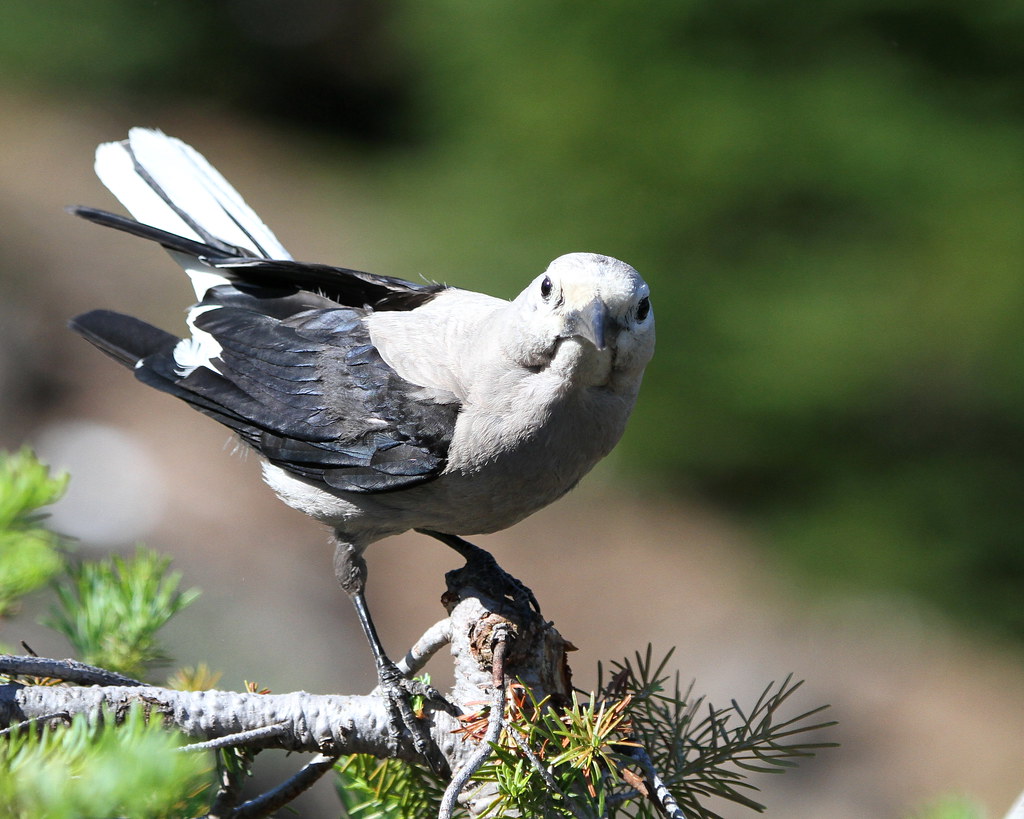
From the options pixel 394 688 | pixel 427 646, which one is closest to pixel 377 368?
pixel 427 646

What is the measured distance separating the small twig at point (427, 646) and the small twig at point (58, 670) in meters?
0.52

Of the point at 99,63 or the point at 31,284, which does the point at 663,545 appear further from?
the point at 99,63

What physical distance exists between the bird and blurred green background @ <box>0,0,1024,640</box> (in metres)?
2.81

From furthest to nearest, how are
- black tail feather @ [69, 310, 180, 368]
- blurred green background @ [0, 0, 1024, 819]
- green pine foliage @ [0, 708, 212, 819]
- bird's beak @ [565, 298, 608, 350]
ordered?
blurred green background @ [0, 0, 1024, 819]
black tail feather @ [69, 310, 180, 368]
bird's beak @ [565, 298, 608, 350]
green pine foliage @ [0, 708, 212, 819]

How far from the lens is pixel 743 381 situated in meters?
5.27

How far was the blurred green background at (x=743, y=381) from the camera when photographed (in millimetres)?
Answer: 4840

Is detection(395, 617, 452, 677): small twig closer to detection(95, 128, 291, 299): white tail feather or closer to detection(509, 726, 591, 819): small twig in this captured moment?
detection(509, 726, 591, 819): small twig

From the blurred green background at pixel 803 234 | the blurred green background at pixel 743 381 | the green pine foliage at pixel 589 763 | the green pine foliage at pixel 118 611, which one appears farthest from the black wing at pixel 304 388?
the blurred green background at pixel 803 234

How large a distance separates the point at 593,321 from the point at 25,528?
0.91 m

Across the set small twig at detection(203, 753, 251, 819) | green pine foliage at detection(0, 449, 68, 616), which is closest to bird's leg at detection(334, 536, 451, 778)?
Answer: small twig at detection(203, 753, 251, 819)

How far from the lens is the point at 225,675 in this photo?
4.14 m

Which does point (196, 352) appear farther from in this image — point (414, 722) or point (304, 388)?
point (414, 722)

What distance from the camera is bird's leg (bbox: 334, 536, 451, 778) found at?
1.53 m

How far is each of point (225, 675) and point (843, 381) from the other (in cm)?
323
